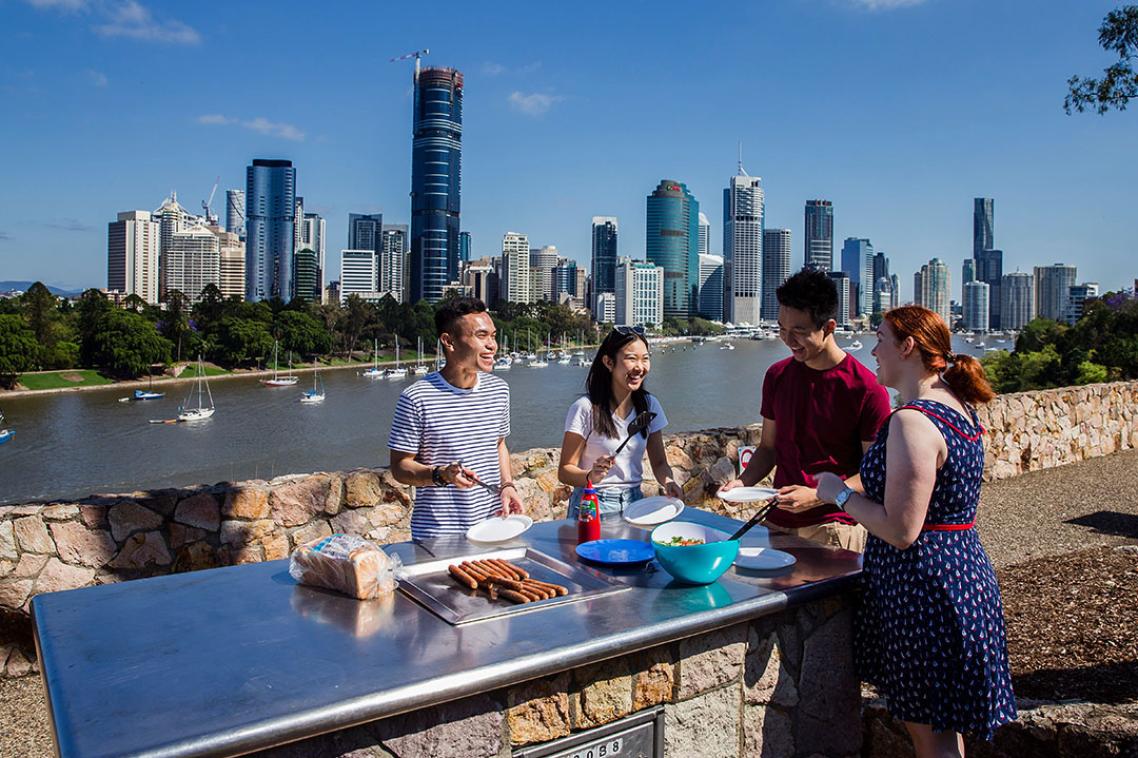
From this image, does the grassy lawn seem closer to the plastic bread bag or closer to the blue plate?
the plastic bread bag

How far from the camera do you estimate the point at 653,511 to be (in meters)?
3.02

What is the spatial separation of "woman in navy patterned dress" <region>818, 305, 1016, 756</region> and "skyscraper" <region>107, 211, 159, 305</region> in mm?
181019

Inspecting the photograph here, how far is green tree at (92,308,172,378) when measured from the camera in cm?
5263

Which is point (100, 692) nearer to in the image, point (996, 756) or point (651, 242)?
point (996, 756)

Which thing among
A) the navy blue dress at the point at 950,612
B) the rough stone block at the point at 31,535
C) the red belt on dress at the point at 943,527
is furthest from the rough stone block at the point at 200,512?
the red belt on dress at the point at 943,527

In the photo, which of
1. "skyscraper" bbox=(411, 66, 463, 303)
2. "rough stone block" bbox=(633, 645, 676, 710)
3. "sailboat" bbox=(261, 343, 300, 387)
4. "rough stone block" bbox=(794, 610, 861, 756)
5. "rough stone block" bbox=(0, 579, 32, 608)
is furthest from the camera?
"skyscraper" bbox=(411, 66, 463, 303)

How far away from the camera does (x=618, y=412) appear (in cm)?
345

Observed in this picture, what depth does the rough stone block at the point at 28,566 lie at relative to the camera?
411 cm

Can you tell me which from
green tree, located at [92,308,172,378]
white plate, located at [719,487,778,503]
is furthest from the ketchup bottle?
green tree, located at [92,308,172,378]

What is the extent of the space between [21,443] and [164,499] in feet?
129

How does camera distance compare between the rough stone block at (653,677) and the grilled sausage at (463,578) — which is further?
the grilled sausage at (463,578)

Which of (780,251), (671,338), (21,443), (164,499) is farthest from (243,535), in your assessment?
(780,251)

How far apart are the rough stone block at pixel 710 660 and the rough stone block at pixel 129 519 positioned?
3264 mm

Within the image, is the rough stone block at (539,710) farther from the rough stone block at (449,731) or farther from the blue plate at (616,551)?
the blue plate at (616,551)
